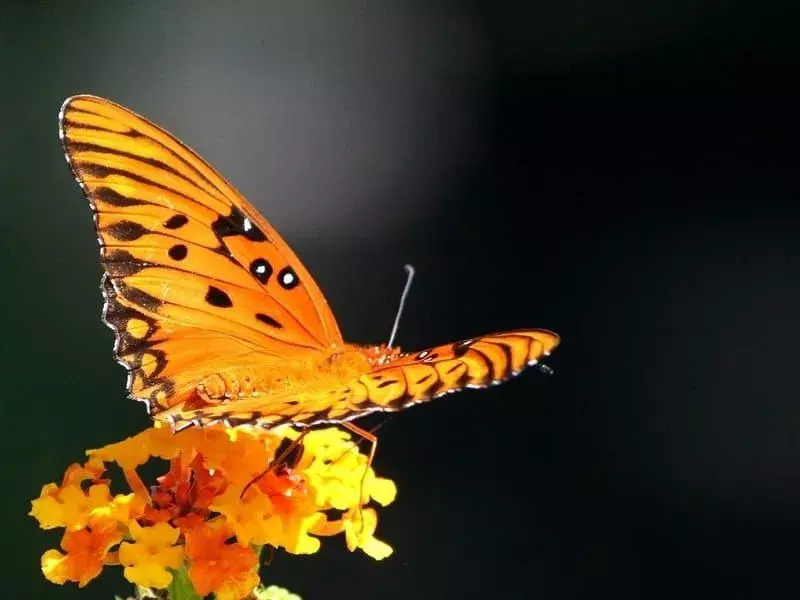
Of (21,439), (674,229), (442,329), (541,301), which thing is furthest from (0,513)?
(674,229)

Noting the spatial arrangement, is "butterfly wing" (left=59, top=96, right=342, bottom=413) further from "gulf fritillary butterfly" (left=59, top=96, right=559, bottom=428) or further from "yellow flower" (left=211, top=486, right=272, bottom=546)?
"yellow flower" (left=211, top=486, right=272, bottom=546)

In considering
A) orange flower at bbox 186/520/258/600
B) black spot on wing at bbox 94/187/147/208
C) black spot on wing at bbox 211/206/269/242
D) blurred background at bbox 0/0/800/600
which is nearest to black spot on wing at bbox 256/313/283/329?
black spot on wing at bbox 211/206/269/242

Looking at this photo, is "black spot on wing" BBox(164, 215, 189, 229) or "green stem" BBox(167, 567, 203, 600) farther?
"black spot on wing" BBox(164, 215, 189, 229)

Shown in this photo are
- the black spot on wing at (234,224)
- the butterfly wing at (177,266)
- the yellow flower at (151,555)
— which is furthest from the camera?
the black spot on wing at (234,224)

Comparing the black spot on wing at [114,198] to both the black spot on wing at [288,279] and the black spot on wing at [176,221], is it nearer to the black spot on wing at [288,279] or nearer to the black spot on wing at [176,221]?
the black spot on wing at [176,221]

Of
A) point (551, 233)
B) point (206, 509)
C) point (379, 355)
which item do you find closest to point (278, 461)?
point (206, 509)

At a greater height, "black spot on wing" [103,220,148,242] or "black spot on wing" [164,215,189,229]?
"black spot on wing" [164,215,189,229]

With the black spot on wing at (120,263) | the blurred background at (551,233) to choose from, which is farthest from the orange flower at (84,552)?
the blurred background at (551,233)
